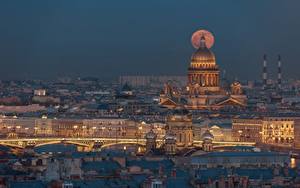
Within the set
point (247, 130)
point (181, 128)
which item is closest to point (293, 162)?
point (181, 128)

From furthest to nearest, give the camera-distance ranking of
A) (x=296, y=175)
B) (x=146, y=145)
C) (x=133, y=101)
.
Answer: (x=133, y=101), (x=146, y=145), (x=296, y=175)

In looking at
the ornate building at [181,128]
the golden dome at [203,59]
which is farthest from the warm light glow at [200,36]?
the ornate building at [181,128]

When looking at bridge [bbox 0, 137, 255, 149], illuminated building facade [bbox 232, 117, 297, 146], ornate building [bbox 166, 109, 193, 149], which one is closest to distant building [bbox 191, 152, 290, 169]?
ornate building [bbox 166, 109, 193, 149]

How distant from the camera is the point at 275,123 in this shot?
100750 millimetres

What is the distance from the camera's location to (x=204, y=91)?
4530 inches

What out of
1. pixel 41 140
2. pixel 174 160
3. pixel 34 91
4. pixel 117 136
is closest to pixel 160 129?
pixel 117 136

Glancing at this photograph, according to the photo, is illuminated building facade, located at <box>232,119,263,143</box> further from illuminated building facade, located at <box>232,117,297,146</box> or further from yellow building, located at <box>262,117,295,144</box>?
yellow building, located at <box>262,117,295,144</box>

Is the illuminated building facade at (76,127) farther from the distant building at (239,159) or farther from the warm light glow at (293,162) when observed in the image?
the distant building at (239,159)

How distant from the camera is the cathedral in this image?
4469 inches

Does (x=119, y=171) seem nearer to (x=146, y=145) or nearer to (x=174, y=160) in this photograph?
(x=174, y=160)

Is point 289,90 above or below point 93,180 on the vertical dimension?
above

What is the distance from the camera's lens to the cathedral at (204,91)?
11350 centimetres

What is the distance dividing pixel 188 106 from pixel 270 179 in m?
49.0

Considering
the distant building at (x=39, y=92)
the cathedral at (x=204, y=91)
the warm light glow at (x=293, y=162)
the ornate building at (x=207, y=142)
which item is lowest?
the warm light glow at (x=293, y=162)
